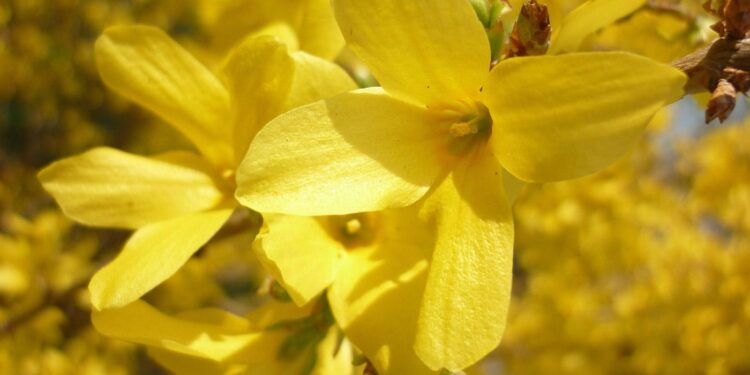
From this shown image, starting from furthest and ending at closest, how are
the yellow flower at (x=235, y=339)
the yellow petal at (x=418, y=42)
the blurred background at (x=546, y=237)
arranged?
1. the blurred background at (x=546, y=237)
2. the yellow flower at (x=235, y=339)
3. the yellow petal at (x=418, y=42)

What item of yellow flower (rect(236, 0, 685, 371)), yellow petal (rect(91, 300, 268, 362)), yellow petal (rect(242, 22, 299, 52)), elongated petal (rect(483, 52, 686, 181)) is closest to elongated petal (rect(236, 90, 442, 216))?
yellow flower (rect(236, 0, 685, 371))

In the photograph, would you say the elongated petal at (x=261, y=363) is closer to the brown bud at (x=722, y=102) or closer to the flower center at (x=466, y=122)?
the flower center at (x=466, y=122)

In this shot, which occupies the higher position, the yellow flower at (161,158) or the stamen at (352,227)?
the yellow flower at (161,158)

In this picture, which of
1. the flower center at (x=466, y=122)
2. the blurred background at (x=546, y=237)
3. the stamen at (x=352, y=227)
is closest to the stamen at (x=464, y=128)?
the flower center at (x=466, y=122)

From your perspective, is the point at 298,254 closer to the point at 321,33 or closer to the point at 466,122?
the point at 466,122

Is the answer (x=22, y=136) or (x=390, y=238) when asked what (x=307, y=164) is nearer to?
(x=390, y=238)

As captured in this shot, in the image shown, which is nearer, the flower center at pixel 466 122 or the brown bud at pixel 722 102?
the brown bud at pixel 722 102

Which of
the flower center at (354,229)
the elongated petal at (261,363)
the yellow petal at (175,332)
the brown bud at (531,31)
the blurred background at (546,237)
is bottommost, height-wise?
the blurred background at (546,237)

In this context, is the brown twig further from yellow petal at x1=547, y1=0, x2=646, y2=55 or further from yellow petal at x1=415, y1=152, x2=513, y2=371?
yellow petal at x1=415, y1=152, x2=513, y2=371
